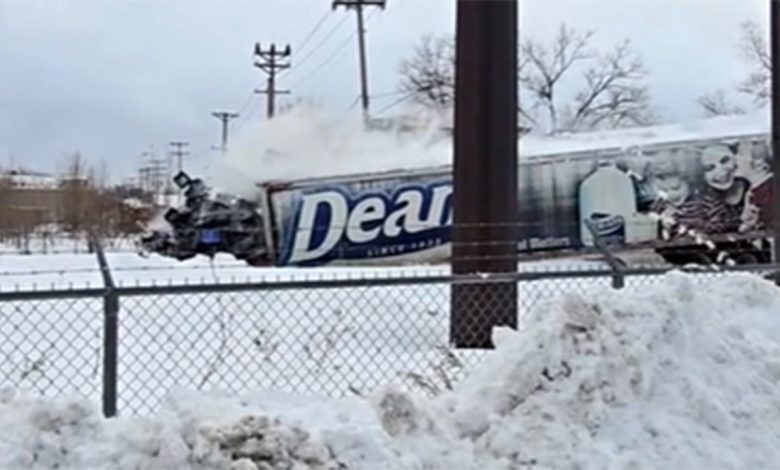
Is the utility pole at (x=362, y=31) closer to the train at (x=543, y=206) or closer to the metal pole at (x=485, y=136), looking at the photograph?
the train at (x=543, y=206)

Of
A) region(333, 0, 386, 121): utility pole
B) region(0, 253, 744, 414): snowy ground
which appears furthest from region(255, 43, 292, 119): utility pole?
region(0, 253, 744, 414): snowy ground

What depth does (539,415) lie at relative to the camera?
444cm

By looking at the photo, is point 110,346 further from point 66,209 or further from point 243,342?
point 66,209

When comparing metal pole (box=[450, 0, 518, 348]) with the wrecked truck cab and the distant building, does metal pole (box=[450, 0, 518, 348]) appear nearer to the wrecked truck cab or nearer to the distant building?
the wrecked truck cab

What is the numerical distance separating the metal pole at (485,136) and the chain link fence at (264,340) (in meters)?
0.56

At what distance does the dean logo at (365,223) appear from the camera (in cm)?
1844

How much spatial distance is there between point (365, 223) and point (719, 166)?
22.8ft

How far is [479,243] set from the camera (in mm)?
8164

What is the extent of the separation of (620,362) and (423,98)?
44.1m

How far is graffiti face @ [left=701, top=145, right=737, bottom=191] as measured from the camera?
62.1ft

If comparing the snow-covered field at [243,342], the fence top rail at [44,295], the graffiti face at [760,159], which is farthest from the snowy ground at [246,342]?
the graffiti face at [760,159]

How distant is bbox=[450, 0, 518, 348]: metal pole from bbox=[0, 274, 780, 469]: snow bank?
9.88 ft

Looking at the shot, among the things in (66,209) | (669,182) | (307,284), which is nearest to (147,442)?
(307,284)

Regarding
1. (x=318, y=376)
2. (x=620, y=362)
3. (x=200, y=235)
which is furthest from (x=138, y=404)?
(x=200, y=235)
